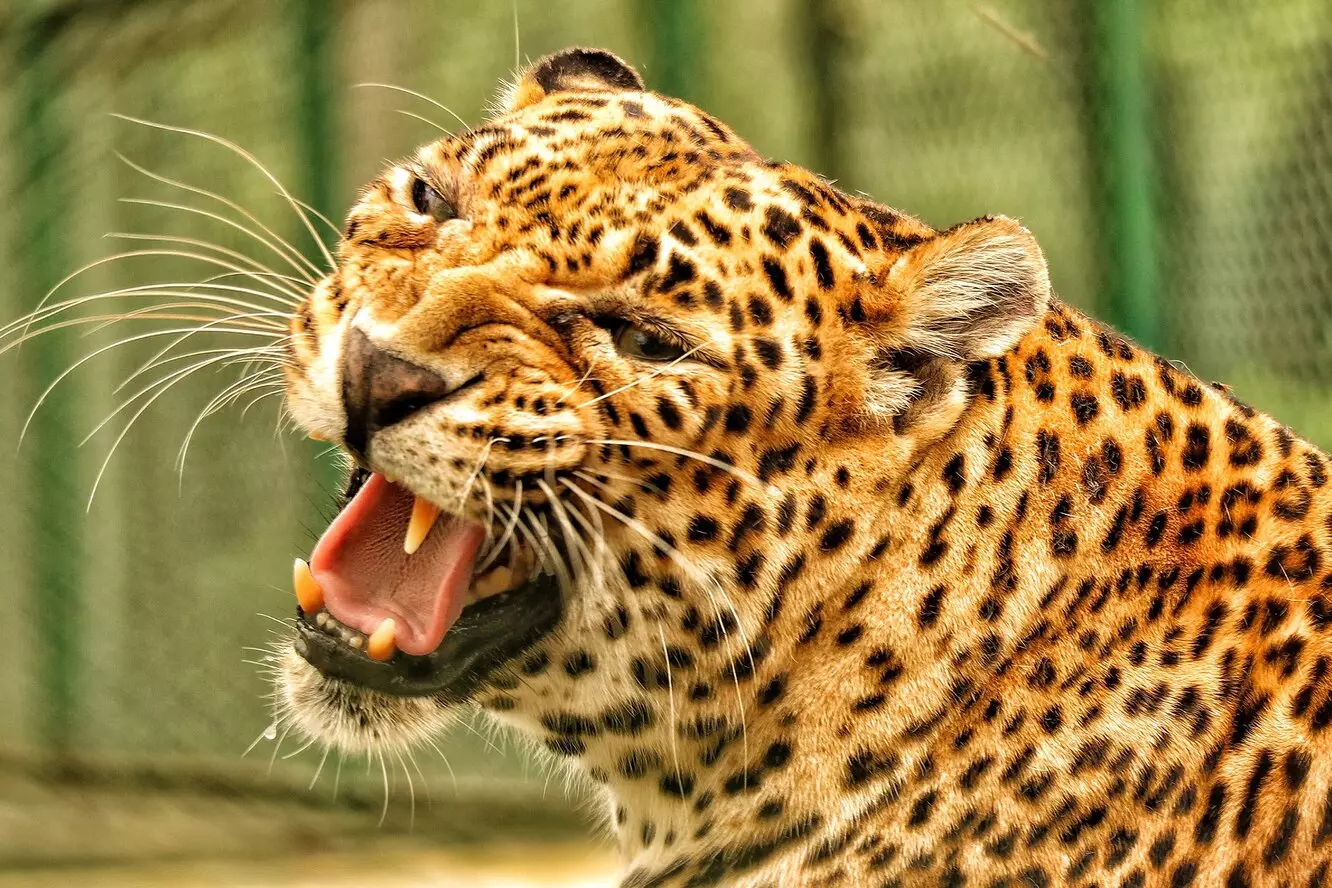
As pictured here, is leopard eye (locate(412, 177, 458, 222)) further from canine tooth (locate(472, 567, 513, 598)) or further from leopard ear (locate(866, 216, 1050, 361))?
leopard ear (locate(866, 216, 1050, 361))

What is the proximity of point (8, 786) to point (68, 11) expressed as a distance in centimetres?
440

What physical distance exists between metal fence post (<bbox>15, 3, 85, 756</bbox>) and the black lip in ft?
18.2

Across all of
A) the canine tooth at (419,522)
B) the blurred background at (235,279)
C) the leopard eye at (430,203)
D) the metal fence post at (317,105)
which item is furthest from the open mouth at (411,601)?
the metal fence post at (317,105)

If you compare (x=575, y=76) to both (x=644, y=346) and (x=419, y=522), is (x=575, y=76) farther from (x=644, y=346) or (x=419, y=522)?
(x=419, y=522)

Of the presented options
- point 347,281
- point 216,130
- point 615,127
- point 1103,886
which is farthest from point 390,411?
point 216,130

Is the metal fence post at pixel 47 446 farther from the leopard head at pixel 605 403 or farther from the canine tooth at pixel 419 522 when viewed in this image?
the canine tooth at pixel 419 522

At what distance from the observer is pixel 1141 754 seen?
353cm

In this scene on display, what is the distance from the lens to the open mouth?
3.67 m

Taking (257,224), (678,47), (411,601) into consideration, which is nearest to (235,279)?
(678,47)

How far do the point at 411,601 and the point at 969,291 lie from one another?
152cm

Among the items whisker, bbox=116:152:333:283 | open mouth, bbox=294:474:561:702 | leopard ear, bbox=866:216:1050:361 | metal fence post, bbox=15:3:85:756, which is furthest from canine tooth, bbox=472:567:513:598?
metal fence post, bbox=15:3:85:756

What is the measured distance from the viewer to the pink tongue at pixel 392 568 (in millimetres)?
3670

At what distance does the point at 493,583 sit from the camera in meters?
3.74

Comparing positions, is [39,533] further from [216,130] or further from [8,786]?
[216,130]
